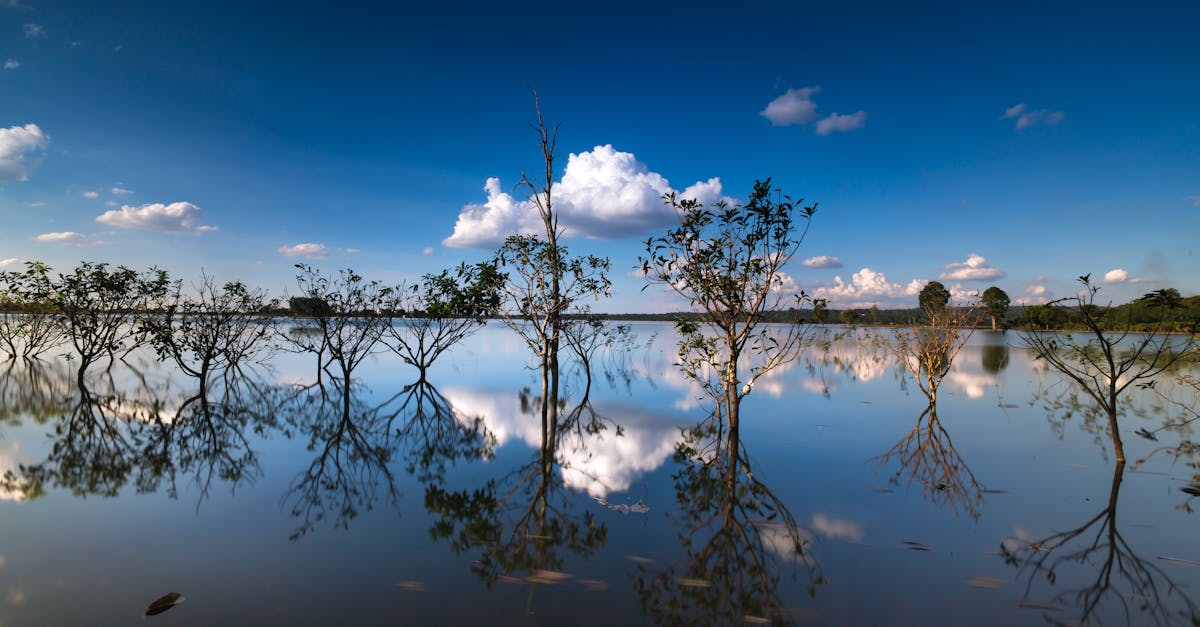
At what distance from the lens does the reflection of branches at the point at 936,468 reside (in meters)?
8.24

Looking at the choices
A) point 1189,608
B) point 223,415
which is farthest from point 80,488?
point 1189,608

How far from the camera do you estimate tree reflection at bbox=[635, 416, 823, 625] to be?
491 cm

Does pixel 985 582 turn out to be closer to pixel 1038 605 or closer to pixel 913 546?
pixel 1038 605

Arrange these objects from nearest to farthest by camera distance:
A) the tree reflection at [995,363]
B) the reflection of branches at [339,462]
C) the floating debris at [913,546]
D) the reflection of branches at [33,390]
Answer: the floating debris at [913,546], the reflection of branches at [339,462], the reflection of branches at [33,390], the tree reflection at [995,363]

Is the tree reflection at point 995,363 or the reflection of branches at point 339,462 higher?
the reflection of branches at point 339,462

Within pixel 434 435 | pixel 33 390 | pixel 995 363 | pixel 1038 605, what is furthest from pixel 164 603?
→ pixel 995 363

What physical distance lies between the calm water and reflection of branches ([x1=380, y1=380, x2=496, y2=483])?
0.11 m

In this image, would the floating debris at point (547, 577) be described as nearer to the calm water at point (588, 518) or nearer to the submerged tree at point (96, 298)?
the calm water at point (588, 518)

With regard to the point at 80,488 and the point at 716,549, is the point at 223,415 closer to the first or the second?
the point at 80,488

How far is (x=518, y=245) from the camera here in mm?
15375

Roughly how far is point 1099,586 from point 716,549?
3942mm

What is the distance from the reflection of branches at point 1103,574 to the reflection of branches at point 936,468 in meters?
1.20

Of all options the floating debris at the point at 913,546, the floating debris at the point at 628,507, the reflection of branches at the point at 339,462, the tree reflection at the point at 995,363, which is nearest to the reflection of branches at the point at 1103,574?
the floating debris at the point at 913,546

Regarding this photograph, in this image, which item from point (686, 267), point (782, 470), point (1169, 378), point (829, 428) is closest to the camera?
point (782, 470)
